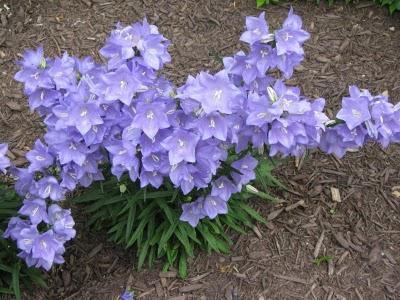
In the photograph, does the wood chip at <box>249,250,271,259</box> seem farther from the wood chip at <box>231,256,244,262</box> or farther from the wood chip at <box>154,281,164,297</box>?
the wood chip at <box>154,281,164,297</box>

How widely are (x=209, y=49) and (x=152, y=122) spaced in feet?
9.62

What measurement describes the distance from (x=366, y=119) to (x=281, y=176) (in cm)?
167

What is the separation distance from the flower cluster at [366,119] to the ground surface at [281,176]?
0.89 m

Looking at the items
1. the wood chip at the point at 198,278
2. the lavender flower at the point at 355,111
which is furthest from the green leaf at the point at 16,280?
the lavender flower at the point at 355,111

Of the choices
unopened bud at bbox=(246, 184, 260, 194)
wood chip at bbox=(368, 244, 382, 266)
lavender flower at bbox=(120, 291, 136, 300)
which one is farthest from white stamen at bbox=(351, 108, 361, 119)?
lavender flower at bbox=(120, 291, 136, 300)

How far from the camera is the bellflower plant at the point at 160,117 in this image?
3.06 m

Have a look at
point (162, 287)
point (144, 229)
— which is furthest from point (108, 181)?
point (162, 287)

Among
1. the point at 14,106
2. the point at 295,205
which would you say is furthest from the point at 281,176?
the point at 14,106

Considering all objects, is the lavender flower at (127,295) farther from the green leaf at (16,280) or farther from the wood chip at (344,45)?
the wood chip at (344,45)

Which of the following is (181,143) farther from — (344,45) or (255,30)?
(344,45)

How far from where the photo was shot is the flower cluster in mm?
3193

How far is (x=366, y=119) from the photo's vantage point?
3.19 m

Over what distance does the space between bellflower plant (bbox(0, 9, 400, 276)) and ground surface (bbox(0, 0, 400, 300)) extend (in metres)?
0.58

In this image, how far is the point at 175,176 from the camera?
3.22 metres
